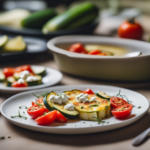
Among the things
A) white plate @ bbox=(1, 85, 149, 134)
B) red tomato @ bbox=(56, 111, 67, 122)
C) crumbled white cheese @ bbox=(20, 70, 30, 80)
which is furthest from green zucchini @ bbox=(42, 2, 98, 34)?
red tomato @ bbox=(56, 111, 67, 122)

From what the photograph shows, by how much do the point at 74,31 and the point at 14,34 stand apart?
558mm

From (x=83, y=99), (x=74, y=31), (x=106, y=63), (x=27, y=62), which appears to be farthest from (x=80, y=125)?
(x=74, y=31)

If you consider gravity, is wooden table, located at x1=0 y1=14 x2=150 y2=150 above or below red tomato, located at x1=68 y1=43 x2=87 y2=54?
below

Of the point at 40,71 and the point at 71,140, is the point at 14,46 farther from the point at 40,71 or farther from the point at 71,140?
the point at 71,140

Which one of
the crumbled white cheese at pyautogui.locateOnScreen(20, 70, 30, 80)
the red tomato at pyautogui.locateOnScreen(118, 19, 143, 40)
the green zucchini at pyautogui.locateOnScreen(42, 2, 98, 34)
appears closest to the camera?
the crumbled white cheese at pyautogui.locateOnScreen(20, 70, 30, 80)

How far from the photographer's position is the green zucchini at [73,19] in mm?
2303

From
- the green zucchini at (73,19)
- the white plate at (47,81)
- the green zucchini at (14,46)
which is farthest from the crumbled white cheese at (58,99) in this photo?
the green zucchini at (73,19)

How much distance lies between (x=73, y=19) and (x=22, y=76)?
1.14 metres

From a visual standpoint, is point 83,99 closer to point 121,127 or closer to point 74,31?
point 121,127

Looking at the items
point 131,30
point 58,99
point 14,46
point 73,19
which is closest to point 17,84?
point 58,99

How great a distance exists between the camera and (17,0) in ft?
19.1

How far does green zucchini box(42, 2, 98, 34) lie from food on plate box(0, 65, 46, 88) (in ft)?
2.69

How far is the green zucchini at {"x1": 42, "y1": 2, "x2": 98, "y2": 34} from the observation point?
2.30 metres

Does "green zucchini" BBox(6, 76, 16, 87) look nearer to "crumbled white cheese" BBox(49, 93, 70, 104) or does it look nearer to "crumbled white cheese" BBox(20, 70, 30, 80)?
"crumbled white cheese" BBox(20, 70, 30, 80)
